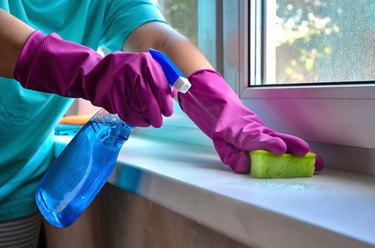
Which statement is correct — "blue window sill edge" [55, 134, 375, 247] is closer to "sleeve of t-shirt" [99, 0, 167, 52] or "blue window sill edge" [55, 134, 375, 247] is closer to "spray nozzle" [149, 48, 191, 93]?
"spray nozzle" [149, 48, 191, 93]

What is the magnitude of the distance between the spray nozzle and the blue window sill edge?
105 mm

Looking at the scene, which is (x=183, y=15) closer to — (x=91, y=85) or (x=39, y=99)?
(x=39, y=99)

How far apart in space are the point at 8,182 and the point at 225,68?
46 centimetres

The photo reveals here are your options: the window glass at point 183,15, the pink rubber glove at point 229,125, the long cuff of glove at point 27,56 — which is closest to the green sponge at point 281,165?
the pink rubber glove at point 229,125

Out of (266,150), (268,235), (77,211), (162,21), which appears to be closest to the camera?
(268,235)

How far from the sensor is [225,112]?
0.53 meters

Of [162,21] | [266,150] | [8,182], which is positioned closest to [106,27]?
[162,21]

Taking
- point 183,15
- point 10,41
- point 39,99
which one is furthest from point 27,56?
point 183,15

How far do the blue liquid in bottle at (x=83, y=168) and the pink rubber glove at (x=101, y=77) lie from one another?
0.09 meters

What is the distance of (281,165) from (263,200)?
109 mm

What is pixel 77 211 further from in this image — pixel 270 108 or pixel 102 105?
pixel 270 108

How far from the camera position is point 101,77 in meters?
0.45

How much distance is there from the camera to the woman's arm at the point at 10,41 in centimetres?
46

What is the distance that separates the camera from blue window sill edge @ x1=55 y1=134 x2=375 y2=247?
299 millimetres
